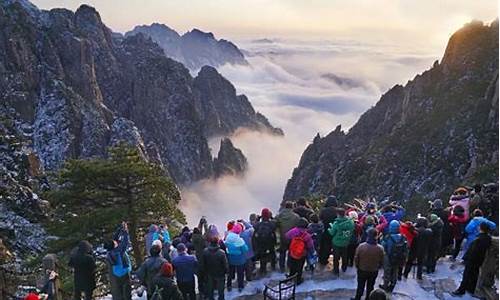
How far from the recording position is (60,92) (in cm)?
13225

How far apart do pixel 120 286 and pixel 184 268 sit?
2.00 meters

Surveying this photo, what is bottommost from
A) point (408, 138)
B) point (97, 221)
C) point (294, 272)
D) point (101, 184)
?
point (294, 272)

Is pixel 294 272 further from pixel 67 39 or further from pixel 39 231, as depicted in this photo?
pixel 67 39

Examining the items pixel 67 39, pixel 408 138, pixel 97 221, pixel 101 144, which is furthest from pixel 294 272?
→ pixel 67 39

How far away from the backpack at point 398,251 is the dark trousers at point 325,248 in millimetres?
2260

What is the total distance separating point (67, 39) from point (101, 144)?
35859 millimetres

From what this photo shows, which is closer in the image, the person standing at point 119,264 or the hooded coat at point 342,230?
the person standing at point 119,264

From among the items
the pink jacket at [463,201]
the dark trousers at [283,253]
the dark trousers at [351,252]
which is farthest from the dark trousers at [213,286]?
the pink jacket at [463,201]

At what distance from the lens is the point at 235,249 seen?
635 inches

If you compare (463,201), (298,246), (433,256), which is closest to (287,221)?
(298,246)

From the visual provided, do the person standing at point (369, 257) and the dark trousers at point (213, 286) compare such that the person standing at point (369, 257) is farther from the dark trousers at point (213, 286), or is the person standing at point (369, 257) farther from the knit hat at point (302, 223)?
the dark trousers at point (213, 286)

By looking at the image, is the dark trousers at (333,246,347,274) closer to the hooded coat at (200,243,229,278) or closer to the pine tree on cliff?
the hooded coat at (200,243,229,278)

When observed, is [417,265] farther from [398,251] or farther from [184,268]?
[184,268]

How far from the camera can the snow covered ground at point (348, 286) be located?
15.8 meters
